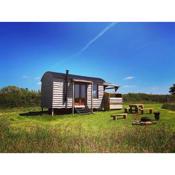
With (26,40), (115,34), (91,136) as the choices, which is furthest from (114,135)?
(26,40)

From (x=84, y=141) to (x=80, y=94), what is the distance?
272 inches

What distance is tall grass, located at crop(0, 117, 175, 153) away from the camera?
381 inches

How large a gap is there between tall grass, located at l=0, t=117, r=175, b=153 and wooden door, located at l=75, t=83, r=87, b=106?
5.53 m

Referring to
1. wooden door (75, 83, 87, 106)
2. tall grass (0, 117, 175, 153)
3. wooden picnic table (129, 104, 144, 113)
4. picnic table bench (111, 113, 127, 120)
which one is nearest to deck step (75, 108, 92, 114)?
wooden door (75, 83, 87, 106)

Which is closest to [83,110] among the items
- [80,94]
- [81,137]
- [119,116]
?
[80,94]

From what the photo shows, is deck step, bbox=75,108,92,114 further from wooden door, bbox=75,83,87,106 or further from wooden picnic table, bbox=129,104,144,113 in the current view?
wooden picnic table, bbox=129,104,144,113

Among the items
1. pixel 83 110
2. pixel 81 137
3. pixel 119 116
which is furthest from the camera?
pixel 83 110

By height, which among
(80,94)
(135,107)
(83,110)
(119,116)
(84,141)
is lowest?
(84,141)

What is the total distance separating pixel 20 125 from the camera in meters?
12.6

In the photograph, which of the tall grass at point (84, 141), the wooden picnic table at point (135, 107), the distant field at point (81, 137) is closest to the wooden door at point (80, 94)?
the wooden picnic table at point (135, 107)

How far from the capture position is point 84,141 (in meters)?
10.4

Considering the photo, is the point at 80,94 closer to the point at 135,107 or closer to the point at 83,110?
the point at 83,110
